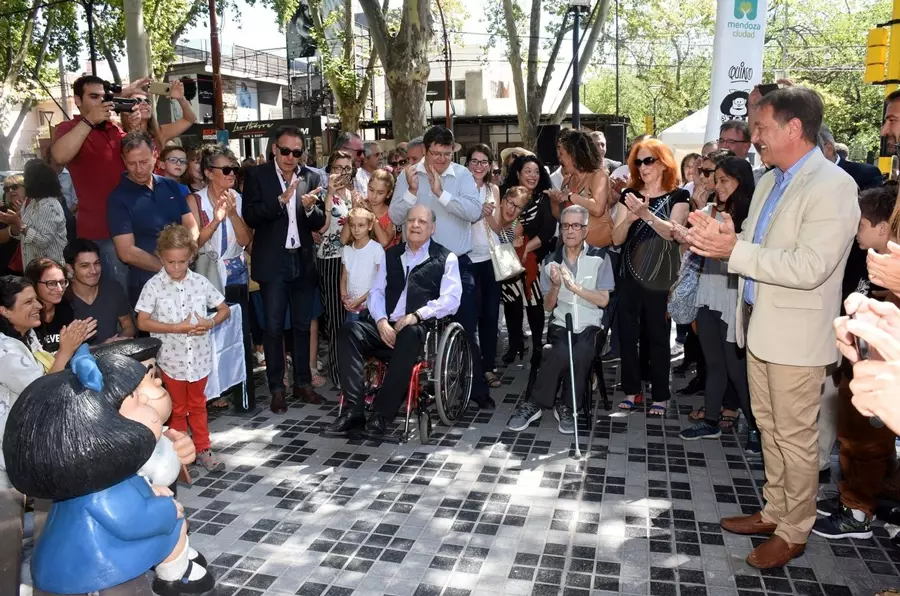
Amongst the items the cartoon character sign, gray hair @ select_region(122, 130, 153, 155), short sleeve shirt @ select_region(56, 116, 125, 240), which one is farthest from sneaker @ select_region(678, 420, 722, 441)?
the cartoon character sign

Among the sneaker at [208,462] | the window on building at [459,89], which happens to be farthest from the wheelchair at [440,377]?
the window on building at [459,89]

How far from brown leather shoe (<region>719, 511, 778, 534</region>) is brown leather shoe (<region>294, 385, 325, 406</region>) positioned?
3.42 meters

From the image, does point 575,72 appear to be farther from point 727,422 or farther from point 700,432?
point 700,432

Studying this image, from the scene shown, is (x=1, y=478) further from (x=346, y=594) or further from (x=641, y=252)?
(x=641, y=252)

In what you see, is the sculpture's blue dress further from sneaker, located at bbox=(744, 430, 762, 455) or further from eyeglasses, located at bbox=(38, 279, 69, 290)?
sneaker, located at bbox=(744, 430, 762, 455)

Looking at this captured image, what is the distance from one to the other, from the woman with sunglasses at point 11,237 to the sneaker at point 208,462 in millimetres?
3441

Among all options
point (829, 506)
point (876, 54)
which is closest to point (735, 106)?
point (876, 54)

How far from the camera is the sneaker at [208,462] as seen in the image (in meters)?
4.73

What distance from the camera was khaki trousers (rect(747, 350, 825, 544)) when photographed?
3.34 metres

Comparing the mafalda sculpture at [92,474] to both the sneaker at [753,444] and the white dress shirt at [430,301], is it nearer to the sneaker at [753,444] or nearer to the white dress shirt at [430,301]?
the white dress shirt at [430,301]

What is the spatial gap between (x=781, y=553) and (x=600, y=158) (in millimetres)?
3441

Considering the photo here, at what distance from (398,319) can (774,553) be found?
295 cm

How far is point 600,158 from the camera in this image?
19.3ft

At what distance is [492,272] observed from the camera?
6348 millimetres
